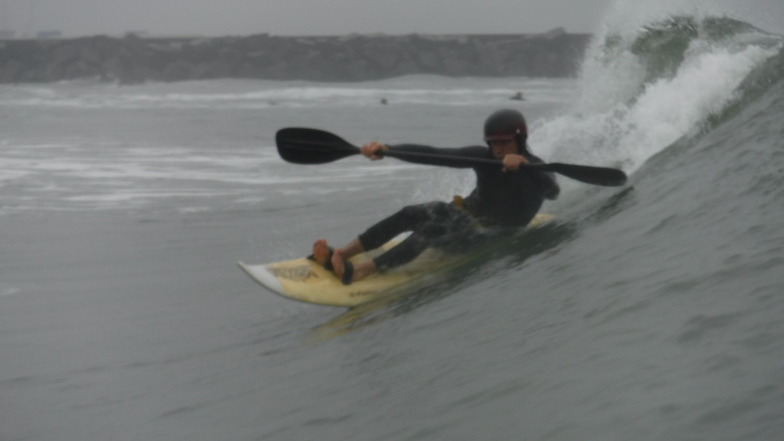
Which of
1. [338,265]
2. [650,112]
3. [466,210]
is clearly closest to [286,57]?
[650,112]

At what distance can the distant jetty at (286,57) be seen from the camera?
198ft

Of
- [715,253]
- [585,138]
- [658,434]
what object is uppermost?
[585,138]

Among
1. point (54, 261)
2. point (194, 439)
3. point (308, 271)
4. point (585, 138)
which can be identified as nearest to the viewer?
point (194, 439)

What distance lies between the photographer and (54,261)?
10.3 meters

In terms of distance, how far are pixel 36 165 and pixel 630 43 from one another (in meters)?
9.09

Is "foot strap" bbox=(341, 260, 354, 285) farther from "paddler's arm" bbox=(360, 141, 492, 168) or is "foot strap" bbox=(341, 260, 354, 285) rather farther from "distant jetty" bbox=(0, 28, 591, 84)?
"distant jetty" bbox=(0, 28, 591, 84)

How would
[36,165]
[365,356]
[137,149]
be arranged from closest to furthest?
[365,356] < [36,165] < [137,149]

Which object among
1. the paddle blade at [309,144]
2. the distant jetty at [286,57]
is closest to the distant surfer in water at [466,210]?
the paddle blade at [309,144]

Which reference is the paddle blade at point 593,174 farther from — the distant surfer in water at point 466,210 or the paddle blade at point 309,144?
the paddle blade at point 309,144

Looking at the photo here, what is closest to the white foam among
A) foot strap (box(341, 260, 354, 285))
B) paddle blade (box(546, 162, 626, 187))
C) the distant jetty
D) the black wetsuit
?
paddle blade (box(546, 162, 626, 187))

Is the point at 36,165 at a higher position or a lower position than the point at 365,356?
higher

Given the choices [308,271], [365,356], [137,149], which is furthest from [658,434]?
[137,149]

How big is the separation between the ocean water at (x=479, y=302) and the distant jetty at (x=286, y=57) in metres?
44.5

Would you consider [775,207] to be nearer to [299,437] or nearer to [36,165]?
[299,437]
